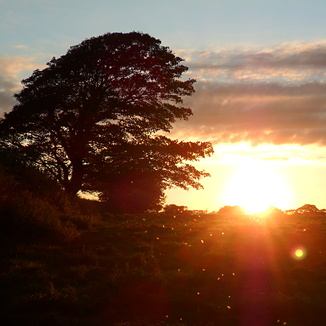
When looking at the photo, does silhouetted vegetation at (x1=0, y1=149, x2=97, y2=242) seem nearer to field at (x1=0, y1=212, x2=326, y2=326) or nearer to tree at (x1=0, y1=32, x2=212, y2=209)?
field at (x1=0, y1=212, x2=326, y2=326)

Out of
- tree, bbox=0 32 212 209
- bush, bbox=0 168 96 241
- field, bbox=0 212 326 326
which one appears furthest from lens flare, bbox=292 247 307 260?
tree, bbox=0 32 212 209

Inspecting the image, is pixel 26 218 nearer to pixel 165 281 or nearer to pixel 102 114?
pixel 165 281

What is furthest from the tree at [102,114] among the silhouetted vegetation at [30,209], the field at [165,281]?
the field at [165,281]

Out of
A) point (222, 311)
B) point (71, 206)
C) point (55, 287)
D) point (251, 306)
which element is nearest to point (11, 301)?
point (55, 287)

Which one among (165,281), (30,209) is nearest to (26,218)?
(30,209)

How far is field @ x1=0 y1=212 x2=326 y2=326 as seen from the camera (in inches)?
361

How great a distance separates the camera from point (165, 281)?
37.3 feet

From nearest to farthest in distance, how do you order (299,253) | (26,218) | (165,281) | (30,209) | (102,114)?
(165,281) → (299,253) → (26,218) → (30,209) → (102,114)

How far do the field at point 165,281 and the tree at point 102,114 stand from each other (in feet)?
36.1

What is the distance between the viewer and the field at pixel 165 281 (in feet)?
30.1

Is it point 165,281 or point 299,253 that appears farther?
point 299,253

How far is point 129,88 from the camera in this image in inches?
1115

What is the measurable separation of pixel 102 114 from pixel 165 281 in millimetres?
18160

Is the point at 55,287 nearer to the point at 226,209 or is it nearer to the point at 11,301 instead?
the point at 11,301
